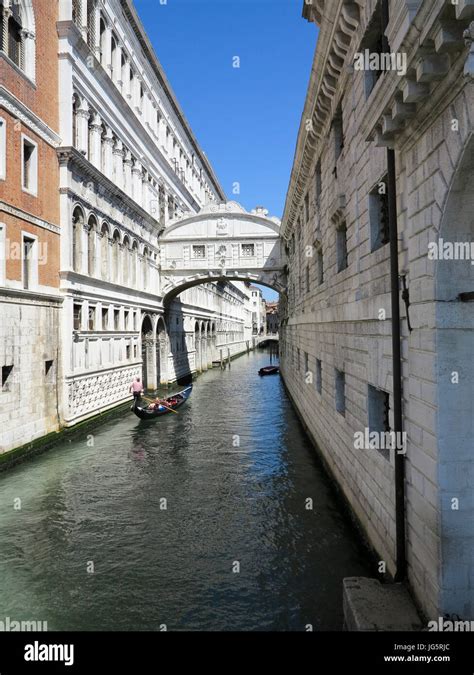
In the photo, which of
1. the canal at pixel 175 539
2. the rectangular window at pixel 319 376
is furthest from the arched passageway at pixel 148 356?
the rectangular window at pixel 319 376

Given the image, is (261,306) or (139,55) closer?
(139,55)

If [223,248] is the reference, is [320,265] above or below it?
below

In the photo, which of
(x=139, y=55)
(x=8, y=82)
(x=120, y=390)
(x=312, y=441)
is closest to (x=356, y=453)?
(x=312, y=441)

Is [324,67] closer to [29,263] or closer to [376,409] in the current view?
[376,409]

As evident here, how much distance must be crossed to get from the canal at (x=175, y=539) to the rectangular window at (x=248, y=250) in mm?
13668

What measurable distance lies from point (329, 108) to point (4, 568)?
32.1 feet

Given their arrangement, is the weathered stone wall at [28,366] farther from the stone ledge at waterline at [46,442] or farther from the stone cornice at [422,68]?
the stone cornice at [422,68]

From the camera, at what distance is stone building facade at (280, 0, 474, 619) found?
12.9 ft

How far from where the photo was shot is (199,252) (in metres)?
25.9

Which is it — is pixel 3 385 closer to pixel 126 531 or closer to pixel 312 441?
pixel 126 531

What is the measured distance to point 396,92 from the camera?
4.46 meters

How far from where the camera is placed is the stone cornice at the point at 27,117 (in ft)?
37.9

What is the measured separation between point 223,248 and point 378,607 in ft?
72.4

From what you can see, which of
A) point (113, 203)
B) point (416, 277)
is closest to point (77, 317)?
point (113, 203)
